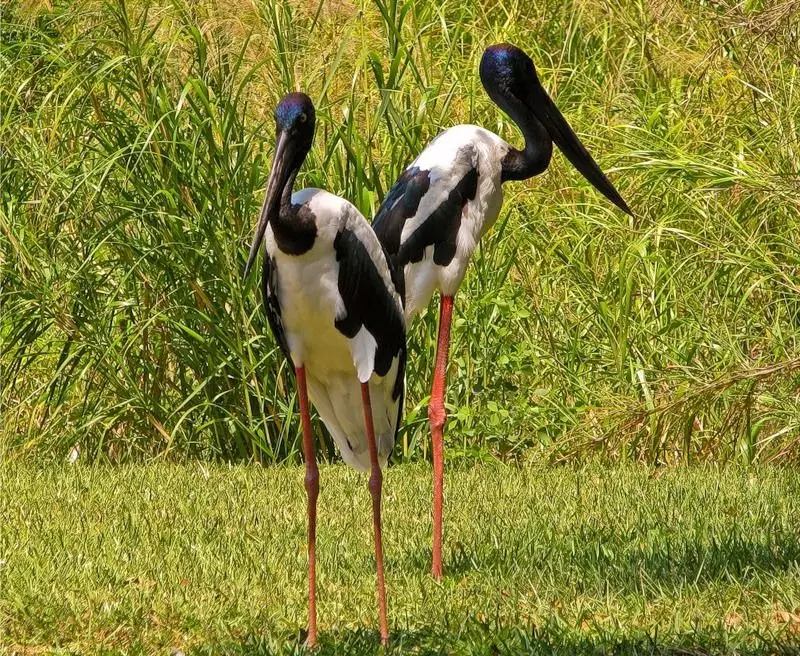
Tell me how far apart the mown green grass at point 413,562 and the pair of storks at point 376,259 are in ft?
0.83

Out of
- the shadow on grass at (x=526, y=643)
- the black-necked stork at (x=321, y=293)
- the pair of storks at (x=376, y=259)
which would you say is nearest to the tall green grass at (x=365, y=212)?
the pair of storks at (x=376, y=259)

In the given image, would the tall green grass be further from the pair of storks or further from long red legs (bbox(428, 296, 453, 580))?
long red legs (bbox(428, 296, 453, 580))

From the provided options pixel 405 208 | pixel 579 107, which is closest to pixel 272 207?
pixel 405 208

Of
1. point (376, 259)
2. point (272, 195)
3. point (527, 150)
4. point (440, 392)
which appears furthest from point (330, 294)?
point (527, 150)

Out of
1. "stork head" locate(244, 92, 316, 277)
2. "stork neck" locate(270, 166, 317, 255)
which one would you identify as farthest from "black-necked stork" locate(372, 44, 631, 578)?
"stork neck" locate(270, 166, 317, 255)

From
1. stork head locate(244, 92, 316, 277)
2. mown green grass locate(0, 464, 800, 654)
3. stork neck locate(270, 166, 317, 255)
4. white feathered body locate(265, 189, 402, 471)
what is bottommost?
mown green grass locate(0, 464, 800, 654)

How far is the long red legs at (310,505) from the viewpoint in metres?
4.03

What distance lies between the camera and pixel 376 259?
4.36 m

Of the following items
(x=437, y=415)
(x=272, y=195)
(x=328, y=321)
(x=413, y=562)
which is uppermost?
(x=272, y=195)

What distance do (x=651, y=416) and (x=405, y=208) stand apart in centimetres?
221

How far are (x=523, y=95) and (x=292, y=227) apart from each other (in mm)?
2004

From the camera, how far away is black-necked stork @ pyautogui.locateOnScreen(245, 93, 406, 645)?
416cm

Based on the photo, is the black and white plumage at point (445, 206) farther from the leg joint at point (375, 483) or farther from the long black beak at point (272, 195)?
the long black beak at point (272, 195)

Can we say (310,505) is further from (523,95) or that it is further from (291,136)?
(523,95)
